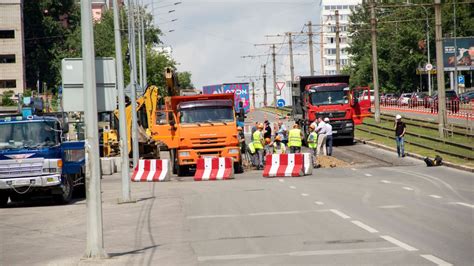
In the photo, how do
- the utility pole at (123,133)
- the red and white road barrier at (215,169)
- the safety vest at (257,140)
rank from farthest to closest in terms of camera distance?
the safety vest at (257,140), the red and white road barrier at (215,169), the utility pole at (123,133)

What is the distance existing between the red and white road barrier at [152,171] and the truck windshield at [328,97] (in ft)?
51.1

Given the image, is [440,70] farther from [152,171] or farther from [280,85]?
[280,85]

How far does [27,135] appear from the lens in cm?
2516

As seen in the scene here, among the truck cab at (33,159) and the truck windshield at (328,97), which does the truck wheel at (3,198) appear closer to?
the truck cab at (33,159)

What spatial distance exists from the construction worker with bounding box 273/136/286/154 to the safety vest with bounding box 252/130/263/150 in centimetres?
214

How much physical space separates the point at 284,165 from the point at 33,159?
11.4 meters

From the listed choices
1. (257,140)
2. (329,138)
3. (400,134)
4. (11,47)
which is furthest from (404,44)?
(257,140)

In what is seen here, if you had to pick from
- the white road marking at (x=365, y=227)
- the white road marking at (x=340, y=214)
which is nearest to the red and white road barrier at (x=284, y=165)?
the white road marking at (x=340, y=214)

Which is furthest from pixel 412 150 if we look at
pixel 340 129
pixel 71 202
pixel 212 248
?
pixel 212 248

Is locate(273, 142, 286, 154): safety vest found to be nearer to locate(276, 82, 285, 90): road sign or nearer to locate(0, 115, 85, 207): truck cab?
locate(0, 115, 85, 207): truck cab

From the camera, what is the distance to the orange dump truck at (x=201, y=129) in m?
34.8

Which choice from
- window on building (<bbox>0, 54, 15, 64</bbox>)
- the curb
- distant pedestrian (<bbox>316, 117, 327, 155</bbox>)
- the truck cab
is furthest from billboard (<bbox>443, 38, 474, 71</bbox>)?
the truck cab

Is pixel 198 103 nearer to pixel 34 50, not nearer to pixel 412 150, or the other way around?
pixel 412 150

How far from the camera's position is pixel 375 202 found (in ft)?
69.0
